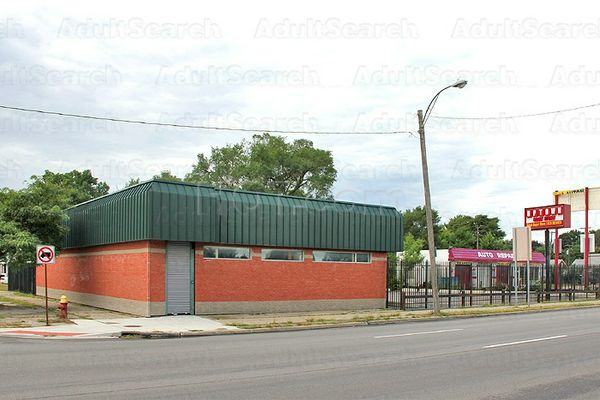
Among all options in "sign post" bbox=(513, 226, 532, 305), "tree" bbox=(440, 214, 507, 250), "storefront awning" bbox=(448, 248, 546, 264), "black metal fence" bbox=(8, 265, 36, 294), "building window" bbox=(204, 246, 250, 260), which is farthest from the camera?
"tree" bbox=(440, 214, 507, 250)

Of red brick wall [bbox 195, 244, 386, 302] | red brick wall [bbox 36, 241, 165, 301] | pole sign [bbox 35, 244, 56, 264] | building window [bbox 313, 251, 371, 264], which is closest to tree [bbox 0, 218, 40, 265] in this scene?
red brick wall [bbox 36, 241, 165, 301]

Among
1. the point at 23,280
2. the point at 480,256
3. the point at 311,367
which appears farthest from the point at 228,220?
the point at 480,256

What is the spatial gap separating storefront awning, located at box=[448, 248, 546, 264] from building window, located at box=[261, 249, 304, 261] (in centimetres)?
3354

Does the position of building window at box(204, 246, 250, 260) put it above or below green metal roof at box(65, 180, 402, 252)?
below

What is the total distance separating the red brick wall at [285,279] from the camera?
24.5 m

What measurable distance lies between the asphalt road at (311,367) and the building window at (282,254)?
352 inches

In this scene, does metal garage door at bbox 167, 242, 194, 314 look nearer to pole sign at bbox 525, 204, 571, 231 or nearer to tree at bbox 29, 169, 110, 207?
pole sign at bbox 525, 204, 571, 231

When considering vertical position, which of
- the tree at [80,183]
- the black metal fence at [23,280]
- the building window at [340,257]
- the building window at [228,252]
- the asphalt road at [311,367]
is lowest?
the black metal fence at [23,280]

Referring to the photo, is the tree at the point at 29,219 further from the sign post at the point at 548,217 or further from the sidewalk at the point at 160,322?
the sign post at the point at 548,217

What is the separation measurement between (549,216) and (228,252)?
27917 mm

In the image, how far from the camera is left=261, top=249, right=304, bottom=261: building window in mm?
26203

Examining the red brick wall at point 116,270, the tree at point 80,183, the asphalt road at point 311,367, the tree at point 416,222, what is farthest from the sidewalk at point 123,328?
the tree at point 416,222

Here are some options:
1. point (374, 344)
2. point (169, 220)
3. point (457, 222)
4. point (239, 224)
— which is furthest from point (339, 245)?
point (457, 222)

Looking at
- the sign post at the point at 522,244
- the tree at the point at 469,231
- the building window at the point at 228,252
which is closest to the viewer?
the building window at the point at 228,252
